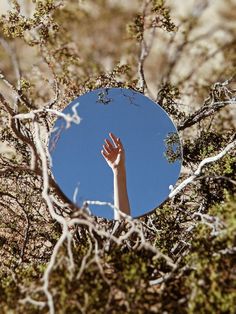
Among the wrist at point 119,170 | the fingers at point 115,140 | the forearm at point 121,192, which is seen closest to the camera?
the forearm at point 121,192

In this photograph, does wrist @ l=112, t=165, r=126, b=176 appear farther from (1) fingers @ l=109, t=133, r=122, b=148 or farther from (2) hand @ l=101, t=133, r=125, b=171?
(1) fingers @ l=109, t=133, r=122, b=148

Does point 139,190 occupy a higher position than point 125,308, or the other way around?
point 139,190

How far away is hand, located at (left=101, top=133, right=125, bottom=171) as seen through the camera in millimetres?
5242

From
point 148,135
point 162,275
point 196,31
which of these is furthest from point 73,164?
point 196,31

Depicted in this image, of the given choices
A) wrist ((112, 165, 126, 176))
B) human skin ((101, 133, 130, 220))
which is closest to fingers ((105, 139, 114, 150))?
human skin ((101, 133, 130, 220))

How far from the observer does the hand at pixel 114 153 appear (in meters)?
5.24

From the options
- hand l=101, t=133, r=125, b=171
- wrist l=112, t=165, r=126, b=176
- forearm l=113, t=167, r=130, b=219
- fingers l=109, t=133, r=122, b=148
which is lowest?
forearm l=113, t=167, r=130, b=219

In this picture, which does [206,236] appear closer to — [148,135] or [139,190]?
[139,190]

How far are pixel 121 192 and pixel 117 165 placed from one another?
0.34m

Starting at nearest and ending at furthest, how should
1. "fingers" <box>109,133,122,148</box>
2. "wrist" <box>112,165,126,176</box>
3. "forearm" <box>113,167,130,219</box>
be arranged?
1. "forearm" <box>113,167,130,219</box>
2. "wrist" <box>112,165,126,176</box>
3. "fingers" <box>109,133,122,148</box>

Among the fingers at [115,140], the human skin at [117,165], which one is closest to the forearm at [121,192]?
the human skin at [117,165]

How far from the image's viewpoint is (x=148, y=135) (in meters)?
5.31

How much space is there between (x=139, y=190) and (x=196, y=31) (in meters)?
2.98

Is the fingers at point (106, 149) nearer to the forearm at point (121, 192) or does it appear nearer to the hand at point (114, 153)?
the hand at point (114, 153)
